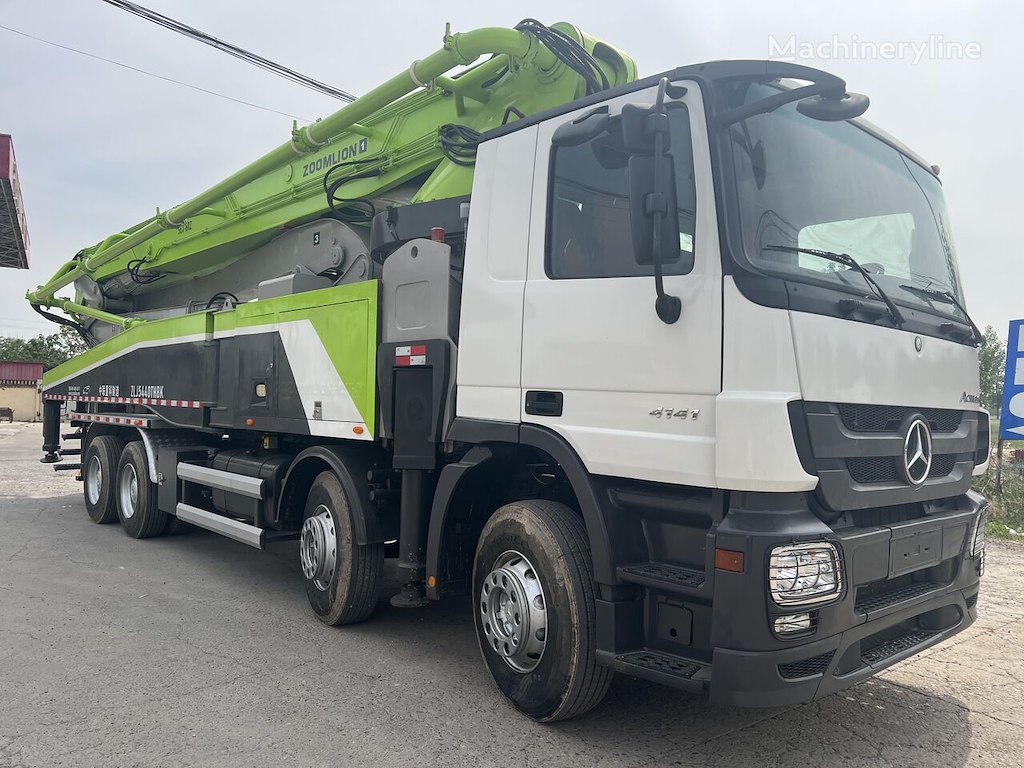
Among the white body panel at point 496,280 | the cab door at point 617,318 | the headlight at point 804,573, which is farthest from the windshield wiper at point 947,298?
the white body panel at point 496,280

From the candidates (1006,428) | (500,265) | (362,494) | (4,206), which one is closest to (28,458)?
(4,206)

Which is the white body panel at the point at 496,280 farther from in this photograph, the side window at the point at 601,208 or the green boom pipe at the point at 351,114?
the green boom pipe at the point at 351,114

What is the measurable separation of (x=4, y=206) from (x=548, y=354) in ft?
69.5

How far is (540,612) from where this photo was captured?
351cm

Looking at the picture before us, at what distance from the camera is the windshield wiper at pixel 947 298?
3.60 m

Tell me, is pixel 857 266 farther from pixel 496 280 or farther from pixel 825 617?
pixel 496 280

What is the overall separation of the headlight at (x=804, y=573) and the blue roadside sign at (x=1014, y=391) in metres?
7.47

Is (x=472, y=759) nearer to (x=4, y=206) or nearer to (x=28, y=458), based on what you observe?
(x=28, y=458)

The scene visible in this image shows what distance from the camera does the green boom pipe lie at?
457 cm

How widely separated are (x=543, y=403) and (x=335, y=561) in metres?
2.09

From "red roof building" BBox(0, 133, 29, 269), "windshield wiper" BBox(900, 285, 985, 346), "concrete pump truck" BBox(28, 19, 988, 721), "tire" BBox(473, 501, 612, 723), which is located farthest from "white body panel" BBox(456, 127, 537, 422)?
"red roof building" BBox(0, 133, 29, 269)

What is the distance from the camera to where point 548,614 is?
3.46 meters

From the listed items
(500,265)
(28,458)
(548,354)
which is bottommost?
(28,458)

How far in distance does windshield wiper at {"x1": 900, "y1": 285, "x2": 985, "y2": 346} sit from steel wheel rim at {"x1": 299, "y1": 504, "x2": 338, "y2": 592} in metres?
3.55
